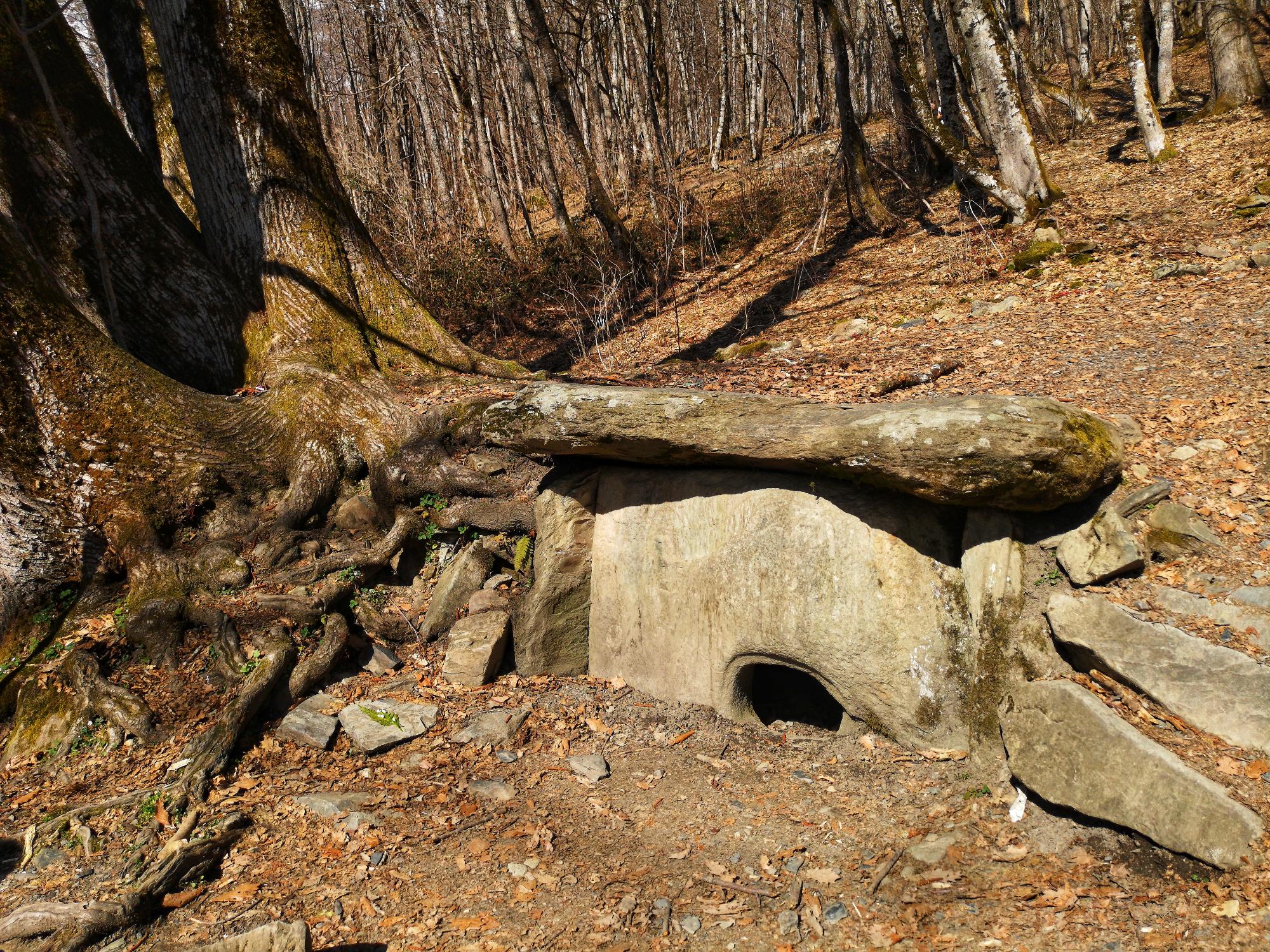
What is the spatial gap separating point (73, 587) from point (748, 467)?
170 inches

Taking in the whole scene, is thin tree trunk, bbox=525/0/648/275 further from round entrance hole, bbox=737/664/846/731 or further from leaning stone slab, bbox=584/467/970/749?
round entrance hole, bbox=737/664/846/731

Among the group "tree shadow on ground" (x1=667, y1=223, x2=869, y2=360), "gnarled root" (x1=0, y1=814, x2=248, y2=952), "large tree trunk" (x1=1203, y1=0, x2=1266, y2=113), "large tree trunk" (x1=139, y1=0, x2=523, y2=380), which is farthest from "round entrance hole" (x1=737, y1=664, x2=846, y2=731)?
"large tree trunk" (x1=1203, y1=0, x2=1266, y2=113)

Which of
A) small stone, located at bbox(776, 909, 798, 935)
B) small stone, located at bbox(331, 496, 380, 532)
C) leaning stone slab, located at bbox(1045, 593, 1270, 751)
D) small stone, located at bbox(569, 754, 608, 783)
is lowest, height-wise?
small stone, located at bbox(776, 909, 798, 935)

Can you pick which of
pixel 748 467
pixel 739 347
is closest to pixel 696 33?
pixel 739 347

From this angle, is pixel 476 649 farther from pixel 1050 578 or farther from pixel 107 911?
pixel 1050 578

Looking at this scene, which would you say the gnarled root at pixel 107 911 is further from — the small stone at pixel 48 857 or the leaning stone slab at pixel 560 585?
the leaning stone slab at pixel 560 585

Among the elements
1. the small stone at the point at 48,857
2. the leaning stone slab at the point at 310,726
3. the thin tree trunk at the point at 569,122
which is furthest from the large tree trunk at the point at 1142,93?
the small stone at the point at 48,857

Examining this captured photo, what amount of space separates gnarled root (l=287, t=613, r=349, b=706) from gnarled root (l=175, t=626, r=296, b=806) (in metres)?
0.07

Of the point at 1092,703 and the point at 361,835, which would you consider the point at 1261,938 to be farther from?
the point at 361,835

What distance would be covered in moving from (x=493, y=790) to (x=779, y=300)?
800 centimetres

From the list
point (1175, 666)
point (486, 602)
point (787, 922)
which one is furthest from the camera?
point (486, 602)

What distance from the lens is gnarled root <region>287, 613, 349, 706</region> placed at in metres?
5.12

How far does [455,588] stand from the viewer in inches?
231

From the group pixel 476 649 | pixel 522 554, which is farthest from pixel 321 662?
pixel 522 554
